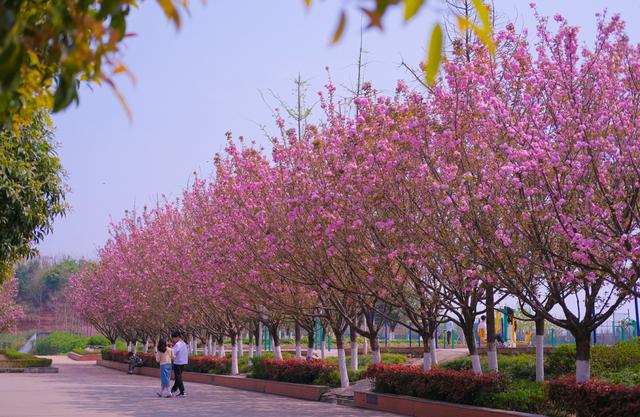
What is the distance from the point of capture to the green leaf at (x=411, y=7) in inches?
109

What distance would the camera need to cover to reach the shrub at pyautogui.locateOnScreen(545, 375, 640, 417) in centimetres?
1166

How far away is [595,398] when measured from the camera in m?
12.1

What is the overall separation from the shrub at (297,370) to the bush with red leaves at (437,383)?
4.11 metres

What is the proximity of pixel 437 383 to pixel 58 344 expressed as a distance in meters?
70.9

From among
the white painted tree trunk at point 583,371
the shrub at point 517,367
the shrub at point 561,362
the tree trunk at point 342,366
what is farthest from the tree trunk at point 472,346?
the tree trunk at point 342,366

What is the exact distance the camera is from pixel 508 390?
14977mm

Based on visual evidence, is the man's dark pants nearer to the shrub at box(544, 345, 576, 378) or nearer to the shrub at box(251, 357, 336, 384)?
the shrub at box(251, 357, 336, 384)

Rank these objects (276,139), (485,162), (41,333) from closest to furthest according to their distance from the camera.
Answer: (485,162)
(276,139)
(41,333)

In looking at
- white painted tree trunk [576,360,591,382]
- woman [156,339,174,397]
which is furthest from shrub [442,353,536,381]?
woman [156,339,174,397]

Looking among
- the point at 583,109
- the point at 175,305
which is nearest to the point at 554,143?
the point at 583,109

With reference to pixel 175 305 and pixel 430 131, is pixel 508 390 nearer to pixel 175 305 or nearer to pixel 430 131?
pixel 430 131

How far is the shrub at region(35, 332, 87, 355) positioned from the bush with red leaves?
66268 mm

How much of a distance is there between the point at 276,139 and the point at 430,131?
6.16 metres

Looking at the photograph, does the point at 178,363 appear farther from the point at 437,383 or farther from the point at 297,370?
the point at 437,383
